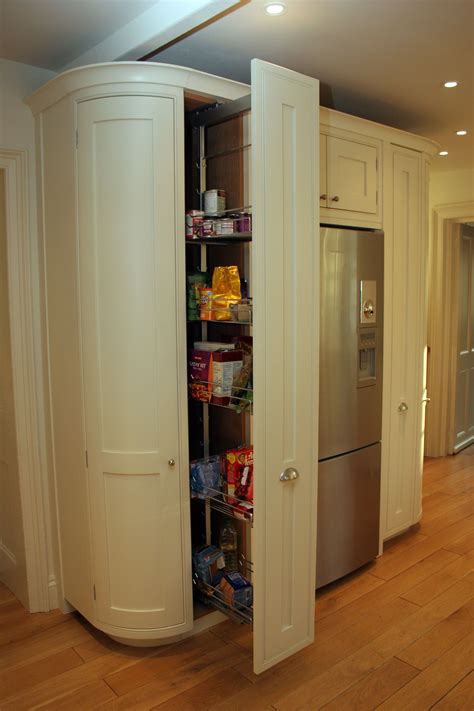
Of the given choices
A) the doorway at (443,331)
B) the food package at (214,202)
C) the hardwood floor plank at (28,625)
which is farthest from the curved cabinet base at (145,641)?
the doorway at (443,331)

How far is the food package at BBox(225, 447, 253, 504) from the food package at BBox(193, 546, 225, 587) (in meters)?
0.36

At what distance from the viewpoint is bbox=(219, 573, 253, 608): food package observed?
2.53 m

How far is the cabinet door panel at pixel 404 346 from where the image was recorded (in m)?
3.34

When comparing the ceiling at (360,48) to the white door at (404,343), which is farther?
the white door at (404,343)

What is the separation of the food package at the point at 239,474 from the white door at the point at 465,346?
3.64m

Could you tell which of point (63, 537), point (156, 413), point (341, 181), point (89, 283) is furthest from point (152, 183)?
point (63, 537)

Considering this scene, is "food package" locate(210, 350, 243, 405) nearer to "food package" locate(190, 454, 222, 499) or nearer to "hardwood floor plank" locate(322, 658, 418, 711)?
"food package" locate(190, 454, 222, 499)

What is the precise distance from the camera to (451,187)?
5094mm

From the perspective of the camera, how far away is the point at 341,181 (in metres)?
2.96

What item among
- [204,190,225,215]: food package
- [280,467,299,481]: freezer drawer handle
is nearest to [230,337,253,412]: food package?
[280,467,299,481]: freezer drawer handle

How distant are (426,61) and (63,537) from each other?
2.83 metres

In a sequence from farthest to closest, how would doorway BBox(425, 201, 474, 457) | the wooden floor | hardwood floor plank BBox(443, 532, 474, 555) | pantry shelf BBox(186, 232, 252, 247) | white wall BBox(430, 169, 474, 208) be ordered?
doorway BBox(425, 201, 474, 457) < white wall BBox(430, 169, 474, 208) < hardwood floor plank BBox(443, 532, 474, 555) < pantry shelf BBox(186, 232, 252, 247) < the wooden floor

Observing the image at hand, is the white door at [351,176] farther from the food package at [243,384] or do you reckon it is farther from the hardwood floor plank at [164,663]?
the hardwood floor plank at [164,663]

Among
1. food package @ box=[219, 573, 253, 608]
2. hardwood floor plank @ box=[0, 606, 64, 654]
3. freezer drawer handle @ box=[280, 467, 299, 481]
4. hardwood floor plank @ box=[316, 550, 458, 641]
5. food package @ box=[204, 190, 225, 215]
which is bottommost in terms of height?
hardwood floor plank @ box=[0, 606, 64, 654]
